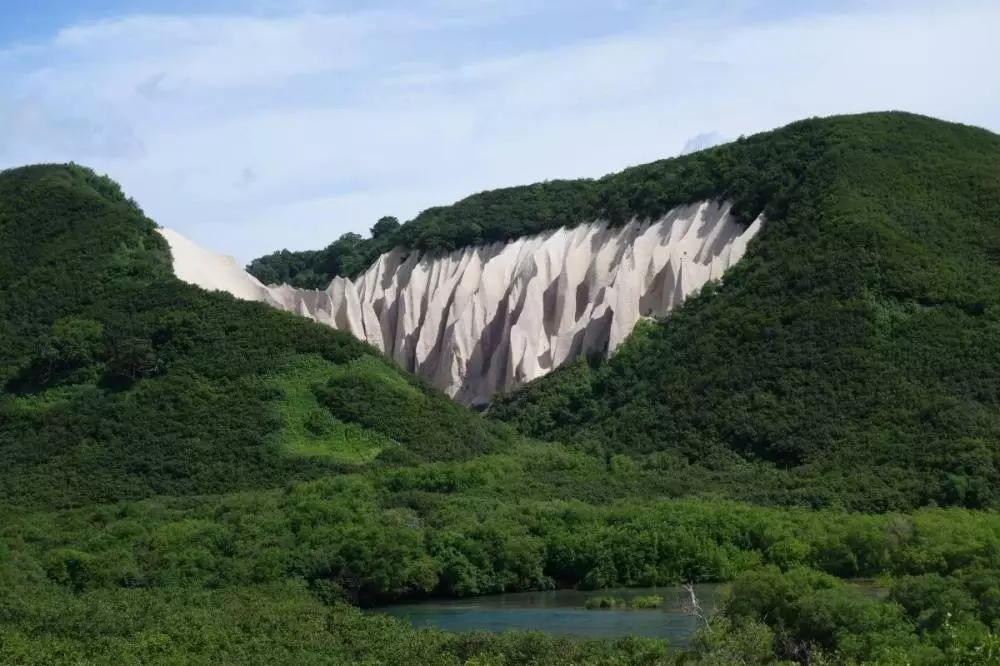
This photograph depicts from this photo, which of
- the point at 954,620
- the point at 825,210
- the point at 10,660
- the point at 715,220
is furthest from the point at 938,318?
→ the point at 10,660

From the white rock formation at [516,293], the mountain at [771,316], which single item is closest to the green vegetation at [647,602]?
the mountain at [771,316]

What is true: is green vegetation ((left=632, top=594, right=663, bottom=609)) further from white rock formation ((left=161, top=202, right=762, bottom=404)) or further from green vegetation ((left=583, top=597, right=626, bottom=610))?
white rock formation ((left=161, top=202, right=762, bottom=404))

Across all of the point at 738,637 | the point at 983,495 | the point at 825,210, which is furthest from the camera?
the point at 825,210

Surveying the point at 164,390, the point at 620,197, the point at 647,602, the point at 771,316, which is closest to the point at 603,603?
the point at 647,602

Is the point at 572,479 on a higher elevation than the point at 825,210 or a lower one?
lower

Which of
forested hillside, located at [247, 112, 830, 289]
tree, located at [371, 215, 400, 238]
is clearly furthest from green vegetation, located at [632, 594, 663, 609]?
tree, located at [371, 215, 400, 238]

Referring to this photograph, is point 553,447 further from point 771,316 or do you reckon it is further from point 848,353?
point 848,353

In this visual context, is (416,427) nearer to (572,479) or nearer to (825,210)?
(572,479)
